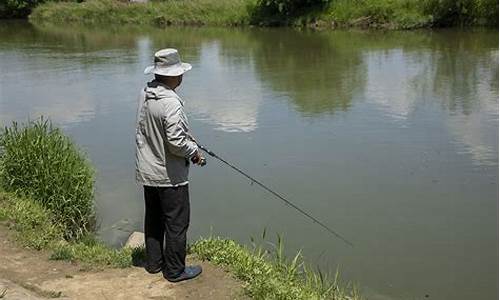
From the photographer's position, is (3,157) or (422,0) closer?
(3,157)

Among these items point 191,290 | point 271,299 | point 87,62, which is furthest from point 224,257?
point 87,62

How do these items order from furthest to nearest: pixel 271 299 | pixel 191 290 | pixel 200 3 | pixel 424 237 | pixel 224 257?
1. pixel 200 3
2. pixel 424 237
3. pixel 224 257
4. pixel 191 290
5. pixel 271 299

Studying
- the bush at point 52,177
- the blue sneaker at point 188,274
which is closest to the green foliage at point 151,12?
the bush at point 52,177

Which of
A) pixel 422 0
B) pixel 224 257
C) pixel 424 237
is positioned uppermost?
pixel 422 0

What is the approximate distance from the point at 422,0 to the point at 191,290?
23825mm

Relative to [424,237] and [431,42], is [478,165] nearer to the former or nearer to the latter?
[424,237]

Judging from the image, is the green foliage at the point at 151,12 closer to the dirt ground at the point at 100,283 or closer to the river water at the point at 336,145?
the river water at the point at 336,145

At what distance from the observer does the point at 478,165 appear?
7.49 metres

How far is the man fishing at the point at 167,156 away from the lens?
378 centimetres

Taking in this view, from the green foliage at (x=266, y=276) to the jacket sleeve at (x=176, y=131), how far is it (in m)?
0.91

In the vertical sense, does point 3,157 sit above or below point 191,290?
above

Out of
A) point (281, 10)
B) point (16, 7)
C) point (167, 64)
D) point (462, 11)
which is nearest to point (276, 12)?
point (281, 10)

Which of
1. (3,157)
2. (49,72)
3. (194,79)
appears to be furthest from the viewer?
(49,72)

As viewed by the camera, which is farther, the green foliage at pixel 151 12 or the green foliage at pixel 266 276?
the green foliage at pixel 151 12
